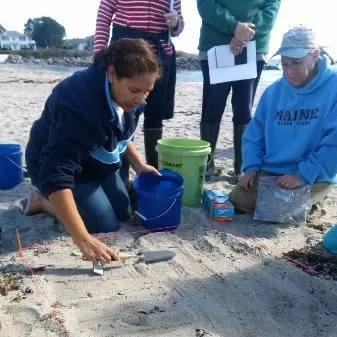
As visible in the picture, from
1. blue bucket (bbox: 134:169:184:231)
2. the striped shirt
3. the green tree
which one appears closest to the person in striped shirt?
the striped shirt

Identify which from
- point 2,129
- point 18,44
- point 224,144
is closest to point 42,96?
point 2,129

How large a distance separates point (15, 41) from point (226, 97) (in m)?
84.3

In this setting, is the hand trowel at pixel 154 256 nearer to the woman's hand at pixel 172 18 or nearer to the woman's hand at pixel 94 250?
the woman's hand at pixel 94 250

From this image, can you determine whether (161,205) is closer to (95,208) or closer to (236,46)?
(95,208)

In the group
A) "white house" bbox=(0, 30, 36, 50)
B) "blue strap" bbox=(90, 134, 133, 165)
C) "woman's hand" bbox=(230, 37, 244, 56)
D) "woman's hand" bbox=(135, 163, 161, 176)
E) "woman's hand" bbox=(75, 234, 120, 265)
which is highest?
"woman's hand" bbox=(230, 37, 244, 56)

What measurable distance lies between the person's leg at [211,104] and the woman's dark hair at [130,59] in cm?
147

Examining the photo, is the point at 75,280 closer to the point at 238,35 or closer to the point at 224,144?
the point at 238,35

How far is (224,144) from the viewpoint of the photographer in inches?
212

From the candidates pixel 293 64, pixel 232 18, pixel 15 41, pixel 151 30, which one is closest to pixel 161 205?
pixel 293 64

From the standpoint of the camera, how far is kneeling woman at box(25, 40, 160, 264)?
6.57ft

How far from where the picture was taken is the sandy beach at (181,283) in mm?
1897

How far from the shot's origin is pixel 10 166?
3523 millimetres

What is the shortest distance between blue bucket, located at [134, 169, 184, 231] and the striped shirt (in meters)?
1.14

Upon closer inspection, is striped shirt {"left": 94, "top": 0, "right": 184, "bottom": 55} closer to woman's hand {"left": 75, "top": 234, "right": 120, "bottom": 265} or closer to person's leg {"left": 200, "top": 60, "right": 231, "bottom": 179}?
person's leg {"left": 200, "top": 60, "right": 231, "bottom": 179}
